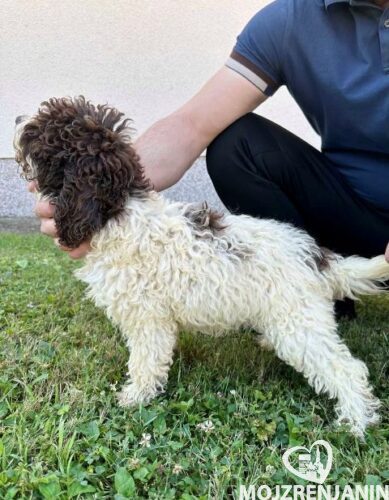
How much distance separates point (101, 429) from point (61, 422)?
168 millimetres

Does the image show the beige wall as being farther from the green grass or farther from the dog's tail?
the dog's tail

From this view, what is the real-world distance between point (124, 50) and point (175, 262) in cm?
472

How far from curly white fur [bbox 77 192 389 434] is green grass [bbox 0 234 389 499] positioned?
9.6 inches

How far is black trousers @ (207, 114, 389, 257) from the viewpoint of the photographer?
9.41 feet

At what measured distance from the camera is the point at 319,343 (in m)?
2.30

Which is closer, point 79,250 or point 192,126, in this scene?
point 79,250

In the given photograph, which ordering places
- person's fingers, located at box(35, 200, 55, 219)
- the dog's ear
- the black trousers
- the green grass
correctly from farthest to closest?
1. the black trousers
2. person's fingers, located at box(35, 200, 55, 219)
3. the dog's ear
4. the green grass

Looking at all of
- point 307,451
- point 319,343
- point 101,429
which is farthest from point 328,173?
point 101,429

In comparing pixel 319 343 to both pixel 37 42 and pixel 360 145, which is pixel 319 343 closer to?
pixel 360 145

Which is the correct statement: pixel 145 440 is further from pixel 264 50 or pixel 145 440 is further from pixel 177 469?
pixel 264 50

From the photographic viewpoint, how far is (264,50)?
9.00 feet

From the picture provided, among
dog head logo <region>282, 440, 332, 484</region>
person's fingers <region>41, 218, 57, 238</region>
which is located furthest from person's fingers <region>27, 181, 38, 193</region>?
dog head logo <region>282, 440, 332, 484</region>

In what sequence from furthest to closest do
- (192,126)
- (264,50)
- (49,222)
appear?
(192,126) → (264,50) → (49,222)

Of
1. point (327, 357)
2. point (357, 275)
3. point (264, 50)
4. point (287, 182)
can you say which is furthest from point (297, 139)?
point (327, 357)
